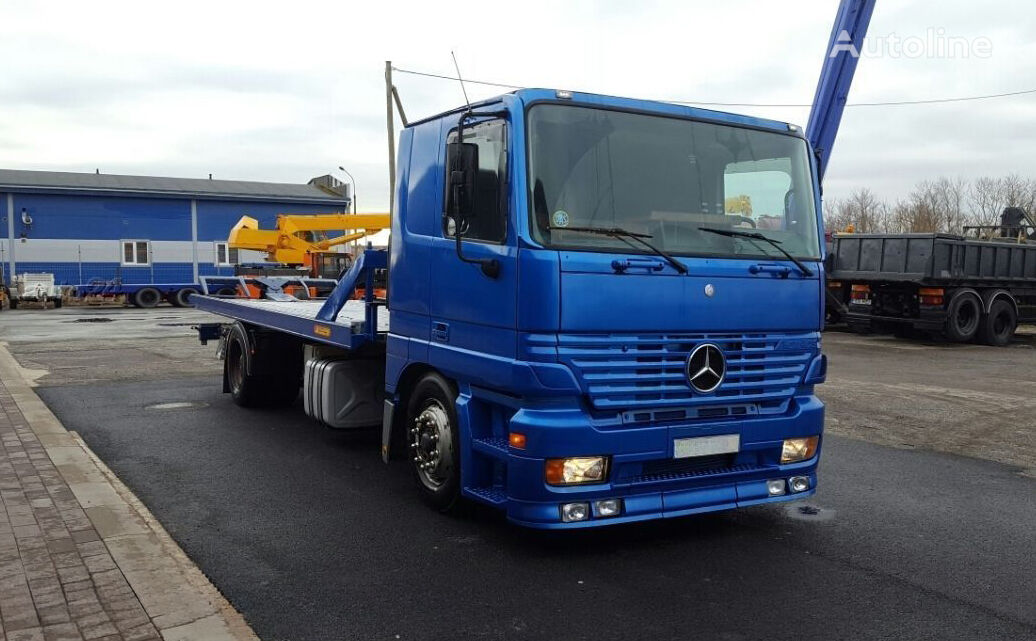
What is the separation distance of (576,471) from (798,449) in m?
1.56

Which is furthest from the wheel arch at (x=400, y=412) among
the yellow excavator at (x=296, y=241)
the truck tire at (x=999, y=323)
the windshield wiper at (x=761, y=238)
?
the yellow excavator at (x=296, y=241)

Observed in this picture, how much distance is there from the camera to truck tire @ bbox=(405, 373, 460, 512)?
17.6 ft

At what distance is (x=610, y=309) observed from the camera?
4.63 meters

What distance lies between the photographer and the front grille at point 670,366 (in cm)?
459

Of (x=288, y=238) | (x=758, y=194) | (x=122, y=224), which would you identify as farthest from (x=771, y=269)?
(x=122, y=224)

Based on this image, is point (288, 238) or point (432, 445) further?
point (288, 238)

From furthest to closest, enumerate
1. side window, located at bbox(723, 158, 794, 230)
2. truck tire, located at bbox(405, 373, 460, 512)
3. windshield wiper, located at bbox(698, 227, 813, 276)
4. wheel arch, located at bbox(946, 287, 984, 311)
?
1. wheel arch, located at bbox(946, 287, 984, 311)
2. truck tire, located at bbox(405, 373, 460, 512)
3. side window, located at bbox(723, 158, 794, 230)
4. windshield wiper, located at bbox(698, 227, 813, 276)

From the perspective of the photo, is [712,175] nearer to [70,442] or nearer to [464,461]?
[464,461]

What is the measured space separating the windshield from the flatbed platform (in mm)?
2329

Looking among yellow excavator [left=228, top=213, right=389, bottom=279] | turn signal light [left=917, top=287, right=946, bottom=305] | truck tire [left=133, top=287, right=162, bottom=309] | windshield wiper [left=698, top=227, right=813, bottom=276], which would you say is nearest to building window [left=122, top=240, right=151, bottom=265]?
truck tire [left=133, top=287, right=162, bottom=309]

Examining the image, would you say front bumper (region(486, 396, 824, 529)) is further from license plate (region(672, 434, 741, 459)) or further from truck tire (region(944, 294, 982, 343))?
truck tire (region(944, 294, 982, 343))

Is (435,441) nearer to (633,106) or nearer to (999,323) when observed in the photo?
(633,106)

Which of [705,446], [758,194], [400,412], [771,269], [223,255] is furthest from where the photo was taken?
[223,255]

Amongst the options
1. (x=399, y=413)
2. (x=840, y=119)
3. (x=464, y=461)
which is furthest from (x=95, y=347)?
(x=840, y=119)
